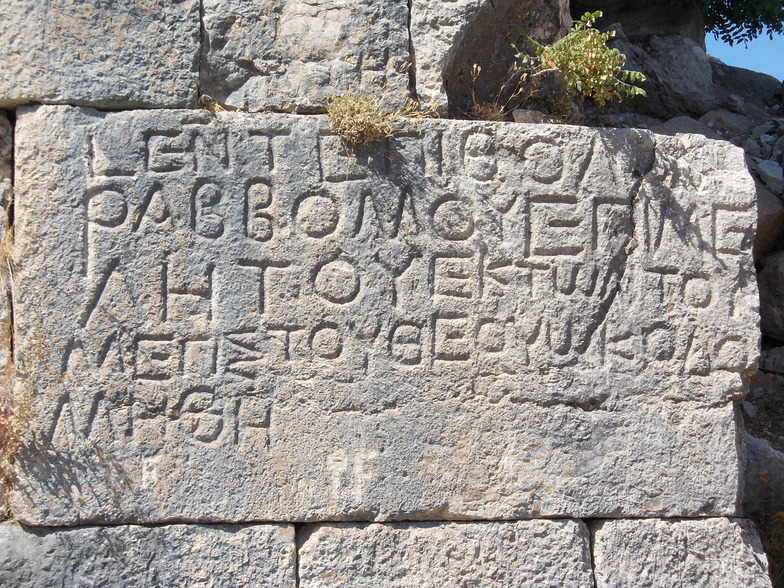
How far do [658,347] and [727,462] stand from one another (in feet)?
1.64

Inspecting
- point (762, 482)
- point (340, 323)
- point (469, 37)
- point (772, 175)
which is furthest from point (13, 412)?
point (772, 175)

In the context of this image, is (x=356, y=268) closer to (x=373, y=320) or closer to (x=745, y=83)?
(x=373, y=320)

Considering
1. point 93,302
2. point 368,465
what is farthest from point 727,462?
point 93,302

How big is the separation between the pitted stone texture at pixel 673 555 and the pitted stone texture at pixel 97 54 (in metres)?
2.24

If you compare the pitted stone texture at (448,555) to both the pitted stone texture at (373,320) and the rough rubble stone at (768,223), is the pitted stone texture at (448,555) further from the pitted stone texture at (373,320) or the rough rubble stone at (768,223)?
the rough rubble stone at (768,223)

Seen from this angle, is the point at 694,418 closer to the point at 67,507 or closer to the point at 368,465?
the point at 368,465

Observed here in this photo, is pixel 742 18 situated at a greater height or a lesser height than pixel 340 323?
greater

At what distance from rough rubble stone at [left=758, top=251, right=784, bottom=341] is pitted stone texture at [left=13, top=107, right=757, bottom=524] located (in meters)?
1.70

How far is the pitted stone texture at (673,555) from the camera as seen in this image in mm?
3094

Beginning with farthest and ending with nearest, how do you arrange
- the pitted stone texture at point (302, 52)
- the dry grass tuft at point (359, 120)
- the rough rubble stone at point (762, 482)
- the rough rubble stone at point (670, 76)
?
the rough rubble stone at point (670, 76), the rough rubble stone at point (762, 482), the pitted stone texture at point (302, 52), the dry grass tuft at point (359, 120)

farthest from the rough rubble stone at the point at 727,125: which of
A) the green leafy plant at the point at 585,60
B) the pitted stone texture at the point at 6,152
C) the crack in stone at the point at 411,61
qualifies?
the pitted stone texture at the point at 6,152

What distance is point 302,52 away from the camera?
317 cm

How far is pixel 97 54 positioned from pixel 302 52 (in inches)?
29.0

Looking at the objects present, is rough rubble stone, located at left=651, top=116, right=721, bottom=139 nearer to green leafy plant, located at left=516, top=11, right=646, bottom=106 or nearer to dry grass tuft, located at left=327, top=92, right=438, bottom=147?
green leafy plant, located at left=516, top=11, right=646, bottom=106
